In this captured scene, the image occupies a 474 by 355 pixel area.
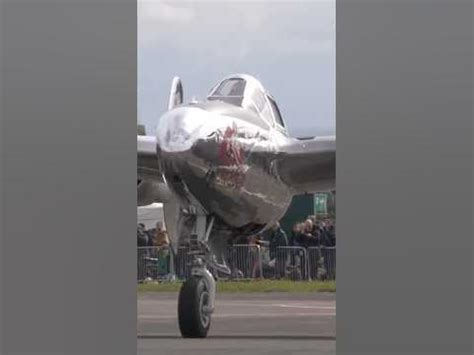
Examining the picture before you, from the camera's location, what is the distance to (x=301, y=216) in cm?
2564

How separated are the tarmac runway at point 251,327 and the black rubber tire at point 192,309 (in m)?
0.11

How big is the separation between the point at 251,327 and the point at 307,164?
2055 mm

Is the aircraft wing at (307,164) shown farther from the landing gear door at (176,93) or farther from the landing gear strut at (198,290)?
the landing gear strut at (198,290)

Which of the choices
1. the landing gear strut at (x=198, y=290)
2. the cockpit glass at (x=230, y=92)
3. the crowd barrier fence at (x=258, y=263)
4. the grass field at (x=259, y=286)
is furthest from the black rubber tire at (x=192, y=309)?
the crowd barrier fence at (x=258, y=263)

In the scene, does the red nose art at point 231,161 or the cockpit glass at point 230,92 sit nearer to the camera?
the red nose art at point 231,161

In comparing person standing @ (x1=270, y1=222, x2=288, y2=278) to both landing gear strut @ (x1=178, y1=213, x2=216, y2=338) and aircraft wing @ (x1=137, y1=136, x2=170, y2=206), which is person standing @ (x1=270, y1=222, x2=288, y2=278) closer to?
aircraft wing @ (x1=137, y1=136, x2=170, y2=206)

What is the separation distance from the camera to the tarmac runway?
9.66 m

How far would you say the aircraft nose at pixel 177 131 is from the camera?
10773 mm

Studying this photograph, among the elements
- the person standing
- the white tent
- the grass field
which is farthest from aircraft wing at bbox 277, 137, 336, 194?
the white tent

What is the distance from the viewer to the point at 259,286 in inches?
799
